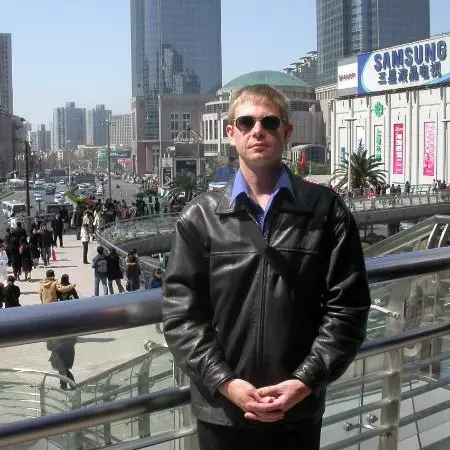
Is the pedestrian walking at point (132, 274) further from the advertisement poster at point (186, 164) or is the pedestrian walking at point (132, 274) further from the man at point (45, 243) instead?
the advertisement poster at point (186, 164)

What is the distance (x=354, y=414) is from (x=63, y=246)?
2982cm

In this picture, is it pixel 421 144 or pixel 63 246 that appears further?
pixel 421 144

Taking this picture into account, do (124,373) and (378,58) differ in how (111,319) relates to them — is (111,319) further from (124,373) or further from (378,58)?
(378,58)

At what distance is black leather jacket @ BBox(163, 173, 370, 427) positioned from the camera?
7.41ft

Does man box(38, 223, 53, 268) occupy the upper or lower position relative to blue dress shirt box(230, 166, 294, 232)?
lower

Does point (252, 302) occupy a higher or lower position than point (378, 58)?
lower

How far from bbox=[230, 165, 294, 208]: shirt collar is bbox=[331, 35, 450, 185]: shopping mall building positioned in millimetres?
55620

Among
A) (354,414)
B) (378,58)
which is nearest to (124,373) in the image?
(354,414)

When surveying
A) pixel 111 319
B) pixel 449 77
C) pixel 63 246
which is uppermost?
pixel 449 77

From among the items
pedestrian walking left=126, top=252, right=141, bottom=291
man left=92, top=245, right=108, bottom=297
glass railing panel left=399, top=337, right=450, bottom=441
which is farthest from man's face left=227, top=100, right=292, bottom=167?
man left=92, top=245, right=108, bottom=297

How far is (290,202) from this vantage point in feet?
7.79

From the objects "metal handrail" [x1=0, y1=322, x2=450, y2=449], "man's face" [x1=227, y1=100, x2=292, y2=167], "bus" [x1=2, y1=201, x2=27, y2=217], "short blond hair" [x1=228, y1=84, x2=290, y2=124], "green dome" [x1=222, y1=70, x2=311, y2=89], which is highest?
"green dome" [x1=222, y1=70, x2=311, y2=89]

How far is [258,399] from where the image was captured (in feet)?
7.29

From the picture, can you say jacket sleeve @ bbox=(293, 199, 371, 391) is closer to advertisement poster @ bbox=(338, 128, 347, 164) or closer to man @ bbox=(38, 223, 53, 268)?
man @ bbox=(38, 223, 53, 268)
